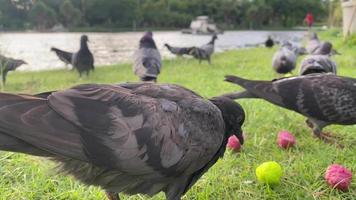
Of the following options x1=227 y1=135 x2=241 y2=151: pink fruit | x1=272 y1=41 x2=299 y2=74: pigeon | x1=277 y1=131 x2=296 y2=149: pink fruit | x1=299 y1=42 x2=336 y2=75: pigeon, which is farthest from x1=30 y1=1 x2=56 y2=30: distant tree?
x1=277 y1=131 x2=296 y2=149: pink fruit

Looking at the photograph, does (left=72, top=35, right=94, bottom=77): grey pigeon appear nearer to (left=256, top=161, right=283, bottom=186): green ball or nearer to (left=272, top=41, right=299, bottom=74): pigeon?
(left=272, top=41, right=299, bottom=74): pigeon

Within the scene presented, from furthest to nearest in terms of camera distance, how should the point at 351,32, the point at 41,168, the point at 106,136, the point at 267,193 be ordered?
the point at 351,32 → the point at 41,168 → the point at 267,193 → the point at 106,136

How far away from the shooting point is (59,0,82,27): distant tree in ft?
86.7

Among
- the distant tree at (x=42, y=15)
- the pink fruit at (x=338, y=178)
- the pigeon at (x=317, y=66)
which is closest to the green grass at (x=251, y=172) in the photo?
the pink fruit at (x=338, y=178)

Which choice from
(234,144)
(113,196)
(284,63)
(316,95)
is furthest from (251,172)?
(284,63)

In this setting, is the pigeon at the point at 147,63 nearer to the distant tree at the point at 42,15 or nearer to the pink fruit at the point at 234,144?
the pink fruit at the point at 234,144

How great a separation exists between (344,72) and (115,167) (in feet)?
28.0

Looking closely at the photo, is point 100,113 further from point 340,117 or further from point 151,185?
point 340,117

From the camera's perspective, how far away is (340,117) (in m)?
4.61

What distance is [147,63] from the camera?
9586mm

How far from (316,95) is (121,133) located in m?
2.82

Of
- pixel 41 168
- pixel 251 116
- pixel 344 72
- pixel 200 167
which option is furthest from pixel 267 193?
pixel 344 72

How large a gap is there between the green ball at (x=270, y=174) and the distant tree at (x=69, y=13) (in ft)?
79.9

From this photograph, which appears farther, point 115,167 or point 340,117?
point 340,117
